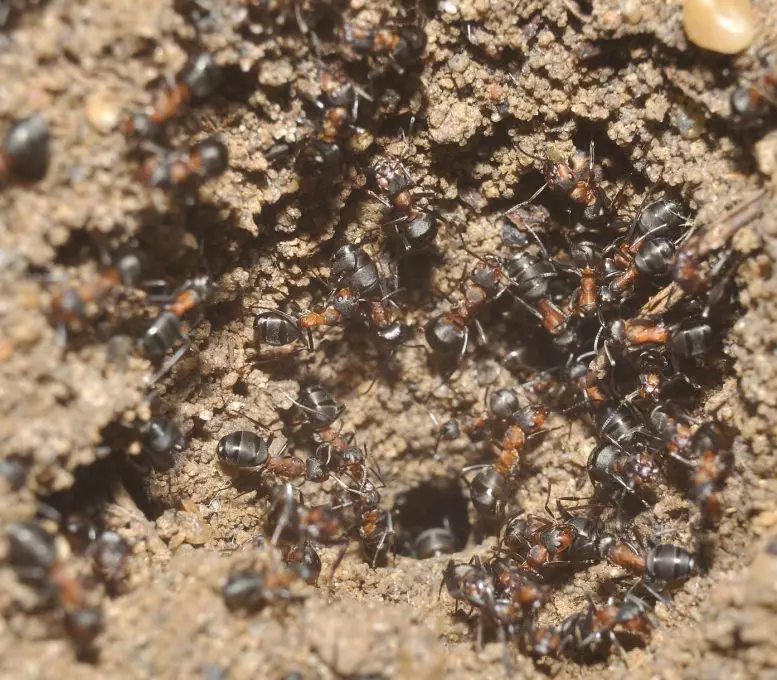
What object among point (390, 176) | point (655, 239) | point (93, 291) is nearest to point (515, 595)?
point (655, 239)

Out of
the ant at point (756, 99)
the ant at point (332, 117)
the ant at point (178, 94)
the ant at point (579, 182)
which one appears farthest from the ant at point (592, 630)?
the ant at point (178, 94)

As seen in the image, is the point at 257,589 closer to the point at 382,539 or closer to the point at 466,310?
the point at 382,539

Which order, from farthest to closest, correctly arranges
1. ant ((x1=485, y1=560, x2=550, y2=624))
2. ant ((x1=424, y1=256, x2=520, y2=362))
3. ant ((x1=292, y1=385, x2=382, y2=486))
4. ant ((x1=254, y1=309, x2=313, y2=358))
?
ant ((x1=424, y1=256, x2=520, y2=362)), ant ((x1=292, y1=385, x2=382, y2=486)), ant ((x1=254, y1=309, x2=313, y2=358)), ant ((x1=485, y1=560, x2=550, y2=624))

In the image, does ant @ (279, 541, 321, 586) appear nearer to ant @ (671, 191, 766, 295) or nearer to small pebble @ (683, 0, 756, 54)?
ant @ (671, 191, 766, 295)

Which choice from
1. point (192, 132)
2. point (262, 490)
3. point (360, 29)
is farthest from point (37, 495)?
point (360, 29)

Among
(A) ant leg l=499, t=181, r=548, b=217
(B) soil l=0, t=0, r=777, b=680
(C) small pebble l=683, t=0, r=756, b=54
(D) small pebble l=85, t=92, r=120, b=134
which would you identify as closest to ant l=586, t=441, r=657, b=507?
(B) soil l=0, t=0, r=777, b=680

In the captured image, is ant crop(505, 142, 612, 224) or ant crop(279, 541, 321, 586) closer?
ant crop(279, 541, 321, 586)
